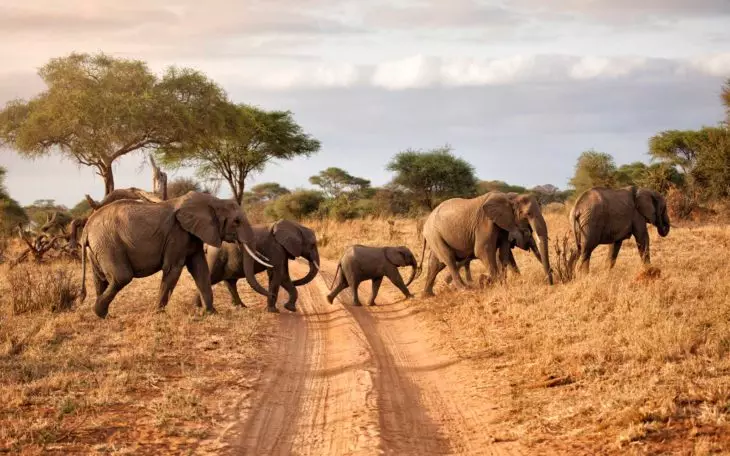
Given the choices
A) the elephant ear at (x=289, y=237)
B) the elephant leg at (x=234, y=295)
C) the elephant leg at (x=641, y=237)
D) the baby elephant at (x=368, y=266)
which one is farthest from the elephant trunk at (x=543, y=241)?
the elephant leg at (x=234, y=295)

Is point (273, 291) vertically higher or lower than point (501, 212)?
lower

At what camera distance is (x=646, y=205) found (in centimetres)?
1717

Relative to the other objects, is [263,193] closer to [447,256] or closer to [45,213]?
[45,213]

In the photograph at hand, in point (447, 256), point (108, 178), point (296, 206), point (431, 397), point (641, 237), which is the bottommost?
point (431, 397)

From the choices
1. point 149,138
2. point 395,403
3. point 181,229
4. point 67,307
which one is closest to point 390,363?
point 395,403

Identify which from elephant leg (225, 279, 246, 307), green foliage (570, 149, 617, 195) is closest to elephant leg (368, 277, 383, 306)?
elephant leg (225, 279, 246, 307)

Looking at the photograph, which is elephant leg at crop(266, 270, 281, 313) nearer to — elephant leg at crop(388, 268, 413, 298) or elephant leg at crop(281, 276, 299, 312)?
elephant leg at crop(281, 276, 299, 312)

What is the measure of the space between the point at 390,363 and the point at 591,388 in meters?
2.74

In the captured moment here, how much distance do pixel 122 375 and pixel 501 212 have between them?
8.50 m

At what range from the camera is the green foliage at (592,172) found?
41.4 m

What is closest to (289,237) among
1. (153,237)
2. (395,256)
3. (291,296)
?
(291,296)

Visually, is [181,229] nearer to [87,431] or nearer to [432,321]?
[432,321]

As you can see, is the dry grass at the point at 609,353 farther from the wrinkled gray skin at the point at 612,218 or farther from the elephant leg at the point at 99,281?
the elephant leg at the point at 99,281

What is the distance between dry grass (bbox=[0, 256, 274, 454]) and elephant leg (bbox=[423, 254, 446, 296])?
3308 mm
